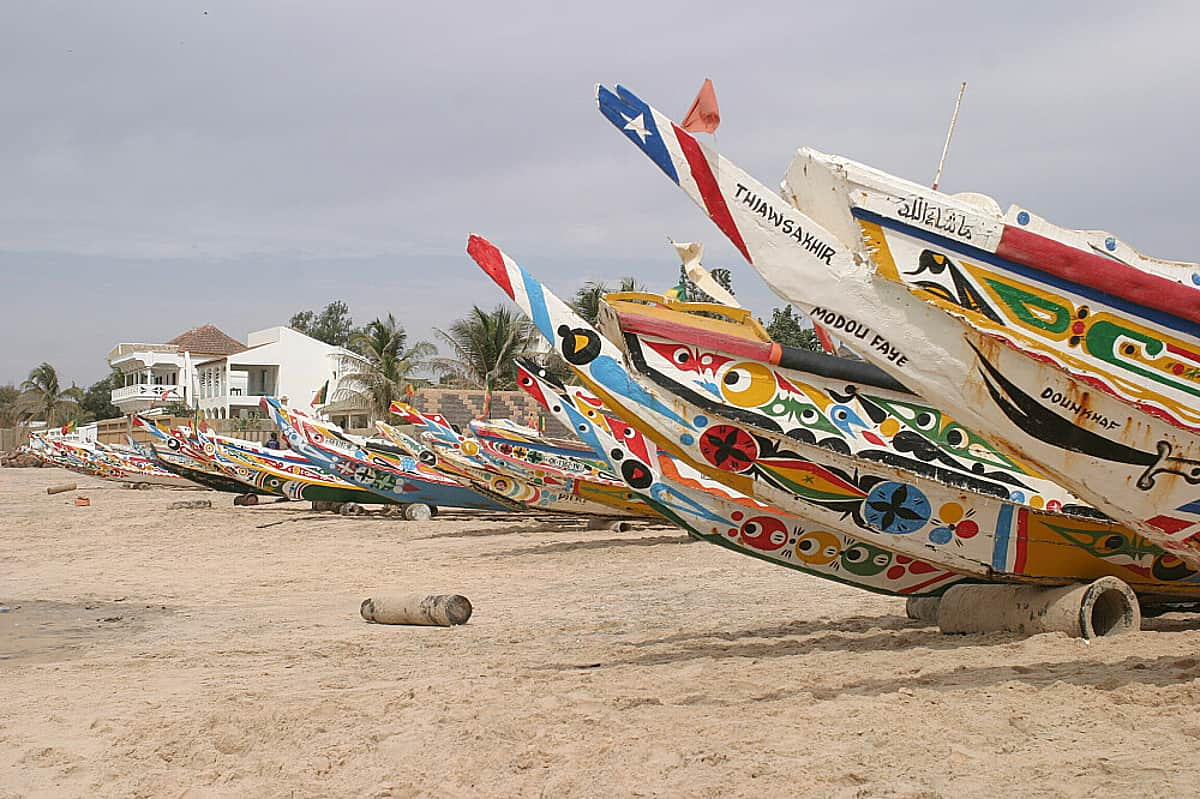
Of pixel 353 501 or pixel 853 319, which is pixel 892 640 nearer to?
pixel 853 319

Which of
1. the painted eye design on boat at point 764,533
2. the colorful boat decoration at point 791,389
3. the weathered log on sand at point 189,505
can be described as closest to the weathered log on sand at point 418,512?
the weathered log on sand at point 189,505

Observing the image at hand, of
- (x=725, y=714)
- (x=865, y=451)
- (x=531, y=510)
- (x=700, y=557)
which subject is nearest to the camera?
(x=725, y=714)

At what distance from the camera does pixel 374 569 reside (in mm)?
14406

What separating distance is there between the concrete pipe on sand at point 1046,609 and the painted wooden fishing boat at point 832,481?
6.2 inches

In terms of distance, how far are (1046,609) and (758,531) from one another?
78.2 inches

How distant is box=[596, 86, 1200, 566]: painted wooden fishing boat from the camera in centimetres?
490

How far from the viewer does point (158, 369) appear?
72250 mm

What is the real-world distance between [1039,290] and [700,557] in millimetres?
9000

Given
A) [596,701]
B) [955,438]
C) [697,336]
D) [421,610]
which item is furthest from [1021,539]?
[421,610]

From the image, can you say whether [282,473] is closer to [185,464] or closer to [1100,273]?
[185,464]

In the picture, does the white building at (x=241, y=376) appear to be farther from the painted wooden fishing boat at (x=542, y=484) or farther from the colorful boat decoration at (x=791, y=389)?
the colorful boat decoration at (x=791, y=389)

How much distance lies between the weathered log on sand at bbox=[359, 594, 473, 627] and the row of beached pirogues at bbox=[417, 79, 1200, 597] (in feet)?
7.76

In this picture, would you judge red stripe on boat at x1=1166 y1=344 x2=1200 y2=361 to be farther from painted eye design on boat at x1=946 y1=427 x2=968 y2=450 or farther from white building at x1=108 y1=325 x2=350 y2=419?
white building at x1=108 y1=325 x2=350 y2=419

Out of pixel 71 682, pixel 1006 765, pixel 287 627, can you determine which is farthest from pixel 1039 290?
pixel 287 627
